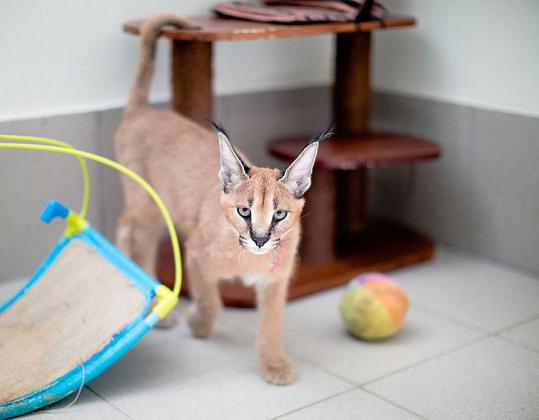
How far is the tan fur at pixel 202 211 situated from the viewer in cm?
217

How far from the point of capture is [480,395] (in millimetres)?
2322

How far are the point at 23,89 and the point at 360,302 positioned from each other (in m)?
1.45

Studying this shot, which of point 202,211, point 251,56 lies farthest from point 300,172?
point 251,56

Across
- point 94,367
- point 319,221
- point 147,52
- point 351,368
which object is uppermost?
point 147,52

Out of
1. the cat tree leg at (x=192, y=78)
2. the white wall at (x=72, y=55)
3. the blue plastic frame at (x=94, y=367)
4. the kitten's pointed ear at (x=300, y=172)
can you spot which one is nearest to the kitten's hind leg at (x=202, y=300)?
the blue plastic frame at (x=94, y=367)

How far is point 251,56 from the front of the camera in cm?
347

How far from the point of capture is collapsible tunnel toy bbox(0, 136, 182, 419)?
218 centimetres

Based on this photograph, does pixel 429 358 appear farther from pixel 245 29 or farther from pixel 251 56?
pixel 251 56

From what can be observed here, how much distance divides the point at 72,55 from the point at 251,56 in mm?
841

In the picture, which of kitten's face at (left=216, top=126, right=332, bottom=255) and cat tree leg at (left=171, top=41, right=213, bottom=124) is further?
cat tree leg at (left=171, top=41, right=213, bottom=124)

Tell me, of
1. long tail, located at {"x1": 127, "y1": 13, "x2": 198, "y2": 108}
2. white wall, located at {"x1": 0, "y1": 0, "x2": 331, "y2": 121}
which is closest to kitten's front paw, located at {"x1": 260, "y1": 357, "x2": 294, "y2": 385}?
long tail, located at {"x1": 127, "y1": 13, "x2": 198, "y2": 108}

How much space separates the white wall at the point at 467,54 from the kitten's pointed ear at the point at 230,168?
4.45 ft

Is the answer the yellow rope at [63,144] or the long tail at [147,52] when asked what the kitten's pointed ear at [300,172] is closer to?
the yellow rope at [63,144]

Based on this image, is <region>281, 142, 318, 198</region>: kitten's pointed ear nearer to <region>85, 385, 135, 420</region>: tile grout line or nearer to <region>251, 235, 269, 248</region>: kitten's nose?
<region>251, 235, 269, 248</region>: kitten's nose
